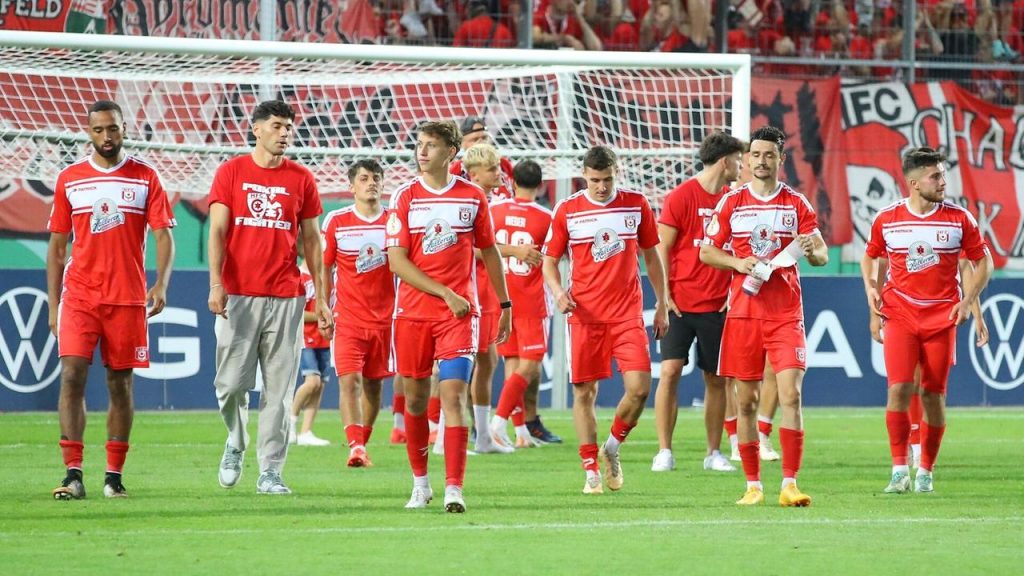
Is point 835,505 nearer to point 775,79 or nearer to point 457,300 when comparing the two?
point 457,300

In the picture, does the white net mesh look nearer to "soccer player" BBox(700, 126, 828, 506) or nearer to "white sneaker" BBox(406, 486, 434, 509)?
"soccer player" BBox(700, 126, 828, 506)

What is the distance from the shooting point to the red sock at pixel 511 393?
41.1 ft

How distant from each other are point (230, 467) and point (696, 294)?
3.65 metres

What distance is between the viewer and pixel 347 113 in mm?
16484

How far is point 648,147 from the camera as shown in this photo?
55.3ft

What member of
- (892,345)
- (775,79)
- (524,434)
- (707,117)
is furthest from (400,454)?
(775,79)

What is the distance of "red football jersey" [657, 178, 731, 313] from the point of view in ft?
36.9

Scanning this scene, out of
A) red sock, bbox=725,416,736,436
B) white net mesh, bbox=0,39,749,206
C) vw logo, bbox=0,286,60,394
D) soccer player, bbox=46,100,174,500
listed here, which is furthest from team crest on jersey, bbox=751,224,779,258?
vw logo, bbox=0,286,60,394

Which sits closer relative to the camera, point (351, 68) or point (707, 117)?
point (351, 68)

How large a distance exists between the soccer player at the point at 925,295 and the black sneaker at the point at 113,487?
175 inches

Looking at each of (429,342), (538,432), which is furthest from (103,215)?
(538,432)

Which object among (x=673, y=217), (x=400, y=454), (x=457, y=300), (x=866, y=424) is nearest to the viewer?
(x=457, y=300)

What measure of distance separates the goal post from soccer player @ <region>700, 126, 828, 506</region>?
517 centimetres

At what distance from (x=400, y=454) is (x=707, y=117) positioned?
7530 mm
